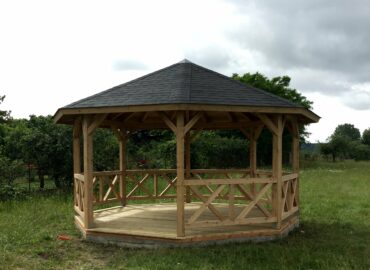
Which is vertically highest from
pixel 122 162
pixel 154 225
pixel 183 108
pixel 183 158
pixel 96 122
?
pixel 183 108

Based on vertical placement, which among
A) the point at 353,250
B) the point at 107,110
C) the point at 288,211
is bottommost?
the point at 353,250

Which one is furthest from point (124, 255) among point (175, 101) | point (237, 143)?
point (237, 143)

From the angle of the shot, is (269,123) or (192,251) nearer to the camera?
(192,251)

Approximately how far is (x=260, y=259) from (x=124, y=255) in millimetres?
2402

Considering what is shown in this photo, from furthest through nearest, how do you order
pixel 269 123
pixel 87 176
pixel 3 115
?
pixel 3 115 → pixel 87 176 → pixel 269 123

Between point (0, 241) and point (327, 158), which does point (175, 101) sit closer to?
point (0, 241)

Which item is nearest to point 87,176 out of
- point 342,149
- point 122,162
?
point 122,162

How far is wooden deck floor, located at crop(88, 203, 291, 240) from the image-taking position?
7.71m

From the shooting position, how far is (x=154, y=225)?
8.60 metres

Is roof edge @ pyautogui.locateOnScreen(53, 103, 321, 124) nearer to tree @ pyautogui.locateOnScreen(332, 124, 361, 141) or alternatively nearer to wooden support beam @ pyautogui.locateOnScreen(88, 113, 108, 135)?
wooden support beam @ pyautogui.locateOnScreen(88, 113, 108, 135)

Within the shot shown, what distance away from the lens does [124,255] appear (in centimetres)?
713

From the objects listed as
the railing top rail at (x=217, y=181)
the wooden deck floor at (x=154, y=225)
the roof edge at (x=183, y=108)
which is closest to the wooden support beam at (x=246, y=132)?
the wooden deck floor at (x=154, y=225)

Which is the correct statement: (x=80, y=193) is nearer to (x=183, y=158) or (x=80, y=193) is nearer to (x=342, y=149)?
(x=183, y=158)

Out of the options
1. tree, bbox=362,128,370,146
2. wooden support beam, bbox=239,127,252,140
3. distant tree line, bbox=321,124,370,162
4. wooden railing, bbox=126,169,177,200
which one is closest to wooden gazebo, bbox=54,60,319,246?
wooden support beam, bbox=239,127,252,140
